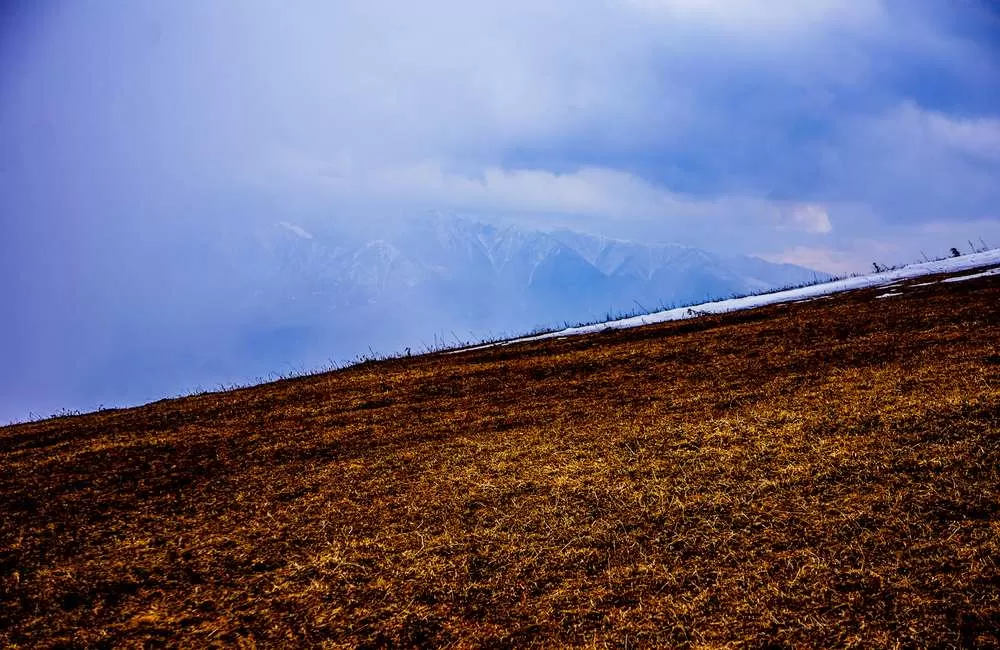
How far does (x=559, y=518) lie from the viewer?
322 inches

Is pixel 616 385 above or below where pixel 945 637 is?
above

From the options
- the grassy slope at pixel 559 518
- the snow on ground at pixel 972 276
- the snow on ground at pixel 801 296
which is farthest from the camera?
the snow on ground at pixel 801 296

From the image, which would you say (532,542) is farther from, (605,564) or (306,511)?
(306,511)

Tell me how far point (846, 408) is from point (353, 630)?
9123mm

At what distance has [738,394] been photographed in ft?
42.5

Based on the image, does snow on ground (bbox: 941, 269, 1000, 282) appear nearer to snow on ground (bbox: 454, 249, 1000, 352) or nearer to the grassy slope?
→ snow on ground (bbox: 454, 249, 1000, 352)

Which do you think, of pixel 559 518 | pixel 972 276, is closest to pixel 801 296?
pixel 972 276

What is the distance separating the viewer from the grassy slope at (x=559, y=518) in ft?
20.5

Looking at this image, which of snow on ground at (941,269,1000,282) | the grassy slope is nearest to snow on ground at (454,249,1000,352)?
snow on ground at (941,269,1000,282)

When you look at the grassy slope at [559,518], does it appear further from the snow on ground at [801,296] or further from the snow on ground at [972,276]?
the snow on ground at [801,296]

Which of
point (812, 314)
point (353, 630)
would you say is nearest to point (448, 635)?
point (353, 630)

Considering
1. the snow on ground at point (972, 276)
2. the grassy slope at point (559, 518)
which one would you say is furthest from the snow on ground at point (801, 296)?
the grassy slope at point (559, 518)

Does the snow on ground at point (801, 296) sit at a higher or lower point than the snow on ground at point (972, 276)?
higher

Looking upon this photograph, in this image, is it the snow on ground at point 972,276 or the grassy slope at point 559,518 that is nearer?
the grassy slope at point 559,518
